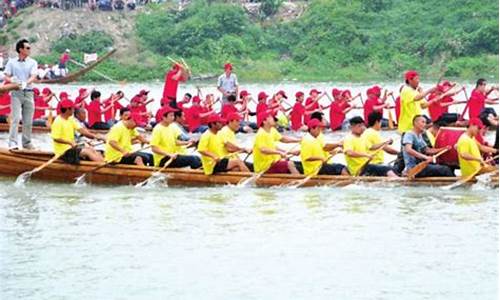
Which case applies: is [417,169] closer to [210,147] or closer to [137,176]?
[210,147]

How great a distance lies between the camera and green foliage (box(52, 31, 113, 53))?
1964 inches

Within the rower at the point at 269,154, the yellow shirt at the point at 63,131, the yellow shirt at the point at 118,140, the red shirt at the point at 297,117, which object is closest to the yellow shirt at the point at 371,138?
the rower at the point at 269,154

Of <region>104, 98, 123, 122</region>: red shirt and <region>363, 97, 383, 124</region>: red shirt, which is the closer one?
<region>363, 97, 383, 124</region>: red shirt

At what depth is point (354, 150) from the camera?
16.1m

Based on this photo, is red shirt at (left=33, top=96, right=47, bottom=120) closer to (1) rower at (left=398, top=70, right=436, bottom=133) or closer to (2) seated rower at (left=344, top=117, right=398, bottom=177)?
(2) seated rower at (left=344, top=117, right=398, bottom=177)

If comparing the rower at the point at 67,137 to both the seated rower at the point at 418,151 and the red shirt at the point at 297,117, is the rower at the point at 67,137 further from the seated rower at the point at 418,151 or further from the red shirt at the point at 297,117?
the red shirt at the point at 297,117

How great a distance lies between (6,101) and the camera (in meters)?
25.2

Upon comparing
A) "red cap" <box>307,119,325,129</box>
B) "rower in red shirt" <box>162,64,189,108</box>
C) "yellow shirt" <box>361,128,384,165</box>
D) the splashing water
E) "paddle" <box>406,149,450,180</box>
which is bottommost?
the splashing water

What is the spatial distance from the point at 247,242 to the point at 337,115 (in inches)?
428

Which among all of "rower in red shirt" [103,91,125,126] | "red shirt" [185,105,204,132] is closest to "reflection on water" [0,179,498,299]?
"red shirt" [185,105,204,132]

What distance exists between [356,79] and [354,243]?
32.9 metres

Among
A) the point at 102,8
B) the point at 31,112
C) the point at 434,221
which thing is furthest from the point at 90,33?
the point at 434,221

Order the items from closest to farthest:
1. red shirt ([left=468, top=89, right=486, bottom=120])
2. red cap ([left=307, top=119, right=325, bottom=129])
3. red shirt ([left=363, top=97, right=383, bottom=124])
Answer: red cap ([left=307, top=119, right=325, bottom=129])
red shirt ([left=468, top=89, right=486, bottom=120])
red shirt ([left=363, top=97, right=383, bottom=124])

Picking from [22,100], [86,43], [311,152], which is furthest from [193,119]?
[86,43]
